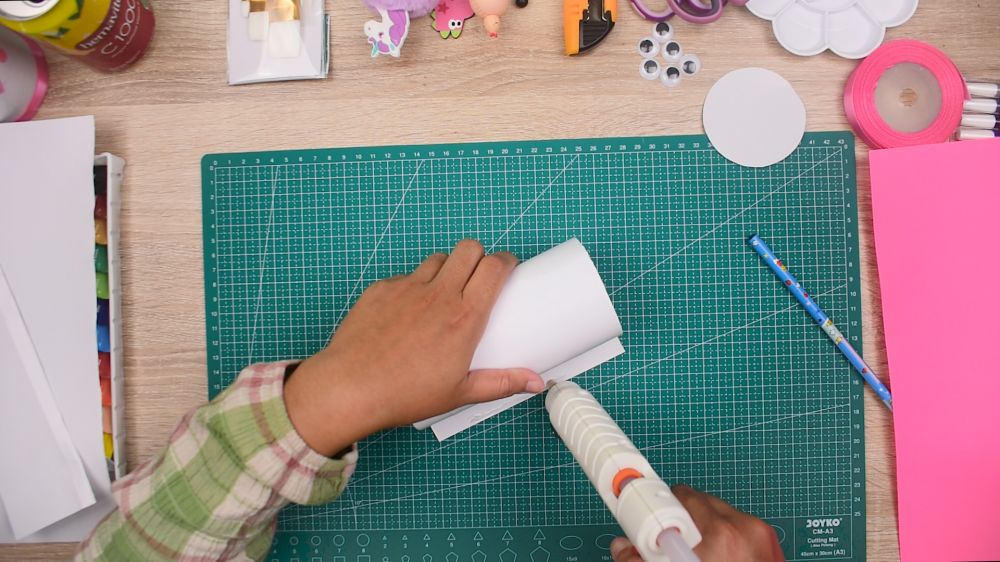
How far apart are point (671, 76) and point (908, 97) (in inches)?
10.3

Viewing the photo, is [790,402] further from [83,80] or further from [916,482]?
[83,80]

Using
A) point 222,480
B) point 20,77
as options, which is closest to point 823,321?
point 222,480

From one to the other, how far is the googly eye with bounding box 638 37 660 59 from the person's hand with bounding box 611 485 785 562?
47cm

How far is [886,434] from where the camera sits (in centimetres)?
70

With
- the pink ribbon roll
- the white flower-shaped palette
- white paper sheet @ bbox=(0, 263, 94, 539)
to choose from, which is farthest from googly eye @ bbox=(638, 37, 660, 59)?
white paper sheet @ bbox=(0, 263, 94, 539)

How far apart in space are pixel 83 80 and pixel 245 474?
1.63 ft

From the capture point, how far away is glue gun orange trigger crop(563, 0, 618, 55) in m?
0.68

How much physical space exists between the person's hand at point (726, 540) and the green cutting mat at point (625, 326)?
14 centimetres

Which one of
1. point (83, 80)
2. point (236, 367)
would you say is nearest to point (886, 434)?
point (236, 367)

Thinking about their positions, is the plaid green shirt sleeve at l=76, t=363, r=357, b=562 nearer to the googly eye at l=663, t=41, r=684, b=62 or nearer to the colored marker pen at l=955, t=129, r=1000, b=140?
the googly eye at l=663, t=41, r=684, b=62

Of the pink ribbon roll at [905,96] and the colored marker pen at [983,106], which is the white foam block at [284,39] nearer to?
the pink ribbon roll at [905,96]

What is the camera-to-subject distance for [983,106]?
2.23ft

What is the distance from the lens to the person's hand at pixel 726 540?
53cm

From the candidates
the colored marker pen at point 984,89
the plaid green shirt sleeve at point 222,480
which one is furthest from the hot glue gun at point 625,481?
the colored marker pen at point 984,89
